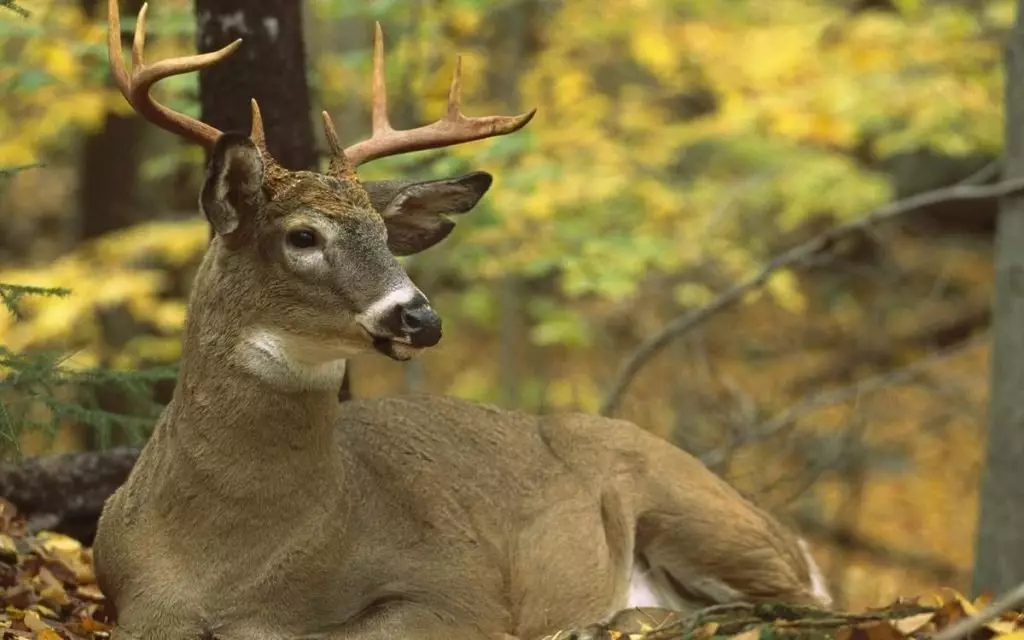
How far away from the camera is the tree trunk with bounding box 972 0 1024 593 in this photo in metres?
6.94

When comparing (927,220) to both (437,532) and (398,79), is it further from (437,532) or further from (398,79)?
(437,532)

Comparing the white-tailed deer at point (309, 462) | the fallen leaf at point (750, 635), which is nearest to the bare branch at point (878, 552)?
the white-tailed deer at point (309, 462)

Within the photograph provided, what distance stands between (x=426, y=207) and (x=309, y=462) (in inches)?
40.1

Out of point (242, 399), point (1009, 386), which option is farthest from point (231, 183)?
point (1009, 386)

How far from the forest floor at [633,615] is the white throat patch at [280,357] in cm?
103

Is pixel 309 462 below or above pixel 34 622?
above

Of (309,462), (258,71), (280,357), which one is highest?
(258,71)

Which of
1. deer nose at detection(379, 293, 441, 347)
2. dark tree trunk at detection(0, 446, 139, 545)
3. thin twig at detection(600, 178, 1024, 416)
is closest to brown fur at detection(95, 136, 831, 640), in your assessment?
deer nose at detection(379, 293, 441, 347)

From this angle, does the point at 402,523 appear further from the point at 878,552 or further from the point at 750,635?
the point at 878,552

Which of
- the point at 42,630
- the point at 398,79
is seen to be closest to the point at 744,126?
the point at 398,79

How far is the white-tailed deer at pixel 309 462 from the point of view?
4.27 meters

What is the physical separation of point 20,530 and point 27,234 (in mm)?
13035

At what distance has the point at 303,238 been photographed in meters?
4.31

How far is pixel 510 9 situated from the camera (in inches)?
479
